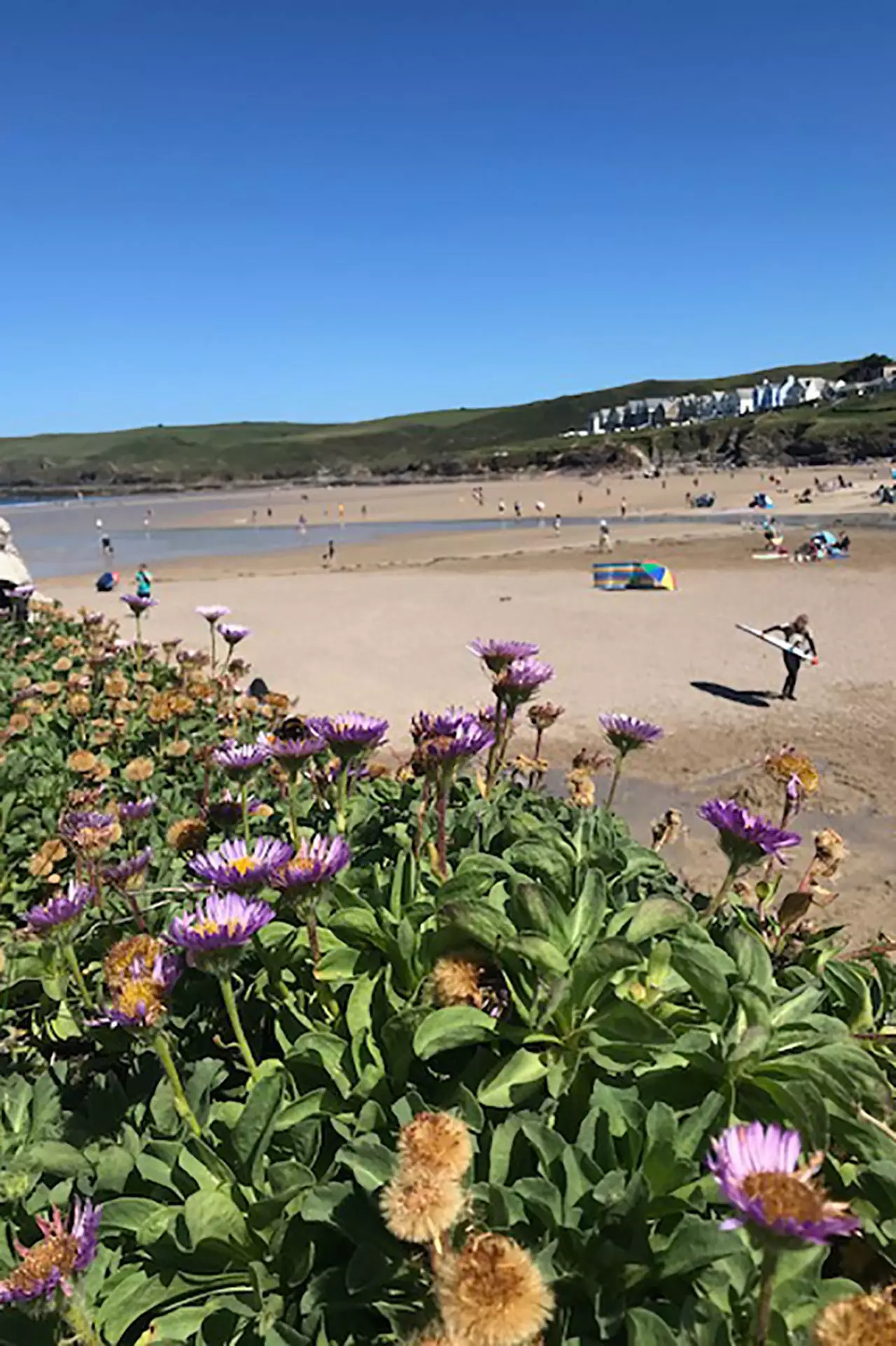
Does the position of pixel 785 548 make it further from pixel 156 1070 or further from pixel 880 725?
pixel 156 1070

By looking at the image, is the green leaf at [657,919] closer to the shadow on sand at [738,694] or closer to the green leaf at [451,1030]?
the green leaf at [451,1030]

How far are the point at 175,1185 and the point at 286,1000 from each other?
451mm

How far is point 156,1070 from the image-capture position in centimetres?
210

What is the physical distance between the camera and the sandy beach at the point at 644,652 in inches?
405

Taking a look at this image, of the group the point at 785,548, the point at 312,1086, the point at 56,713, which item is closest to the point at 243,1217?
the point at 312,1086

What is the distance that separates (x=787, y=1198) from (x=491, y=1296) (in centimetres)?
35

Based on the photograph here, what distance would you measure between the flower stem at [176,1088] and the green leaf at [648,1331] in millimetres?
895

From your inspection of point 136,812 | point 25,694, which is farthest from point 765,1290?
point 25,694

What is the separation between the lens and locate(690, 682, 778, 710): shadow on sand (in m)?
13.5

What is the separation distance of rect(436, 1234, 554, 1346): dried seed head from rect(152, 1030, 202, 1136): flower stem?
821mm

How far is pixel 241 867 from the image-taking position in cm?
197

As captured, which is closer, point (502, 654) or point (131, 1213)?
point (131, 1213)

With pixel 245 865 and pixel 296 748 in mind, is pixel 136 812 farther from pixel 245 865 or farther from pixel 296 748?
pixel 245 865

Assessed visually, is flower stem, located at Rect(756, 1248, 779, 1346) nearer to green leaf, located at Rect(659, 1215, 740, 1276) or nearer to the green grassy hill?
green leaf, located at Rect(659, 1215, 740, 1276)
